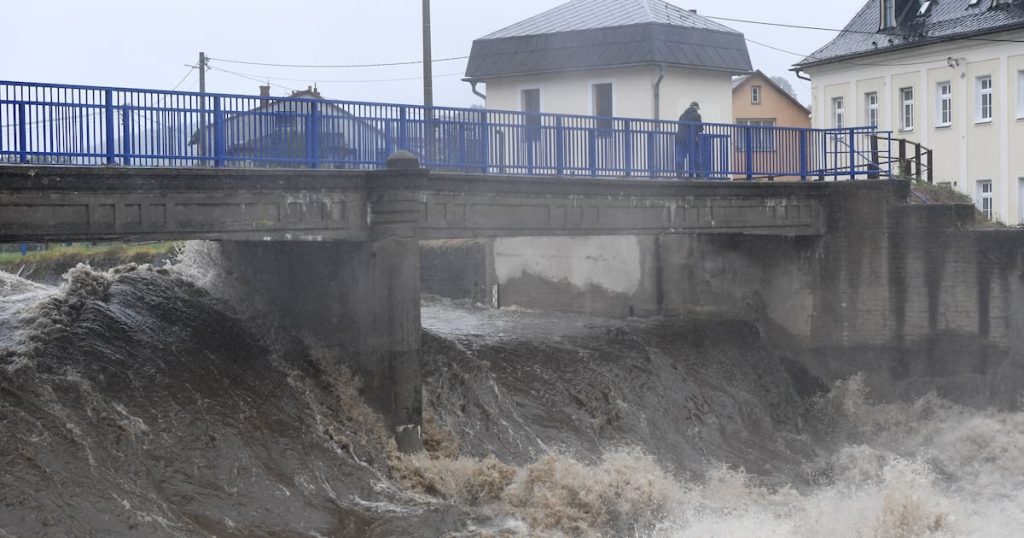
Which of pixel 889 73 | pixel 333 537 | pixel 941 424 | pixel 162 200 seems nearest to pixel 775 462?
pixel 941 424

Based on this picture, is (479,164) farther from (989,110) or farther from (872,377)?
(989,110)

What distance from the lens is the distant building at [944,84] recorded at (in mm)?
36969

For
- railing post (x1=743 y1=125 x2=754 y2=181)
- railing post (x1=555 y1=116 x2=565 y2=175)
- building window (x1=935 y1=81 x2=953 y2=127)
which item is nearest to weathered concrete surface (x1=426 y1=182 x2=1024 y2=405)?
railing post (x1=743 y1=125 x2=754 y2=181)

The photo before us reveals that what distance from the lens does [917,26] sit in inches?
1609

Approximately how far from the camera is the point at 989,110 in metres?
38.0

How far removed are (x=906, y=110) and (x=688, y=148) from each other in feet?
67.2

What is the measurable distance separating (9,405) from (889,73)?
33.7 meters

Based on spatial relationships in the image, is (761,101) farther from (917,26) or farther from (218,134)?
(218,134)

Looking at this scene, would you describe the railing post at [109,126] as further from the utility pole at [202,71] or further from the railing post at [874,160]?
the utility pole at [202,71]

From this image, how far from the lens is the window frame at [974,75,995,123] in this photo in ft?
124

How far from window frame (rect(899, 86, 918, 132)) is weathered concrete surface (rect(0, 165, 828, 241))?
19284mm

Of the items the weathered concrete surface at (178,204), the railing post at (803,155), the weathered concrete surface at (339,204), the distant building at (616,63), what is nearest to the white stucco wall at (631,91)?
the distant building at (616,63)

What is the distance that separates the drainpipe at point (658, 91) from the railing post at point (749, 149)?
28.7 feet

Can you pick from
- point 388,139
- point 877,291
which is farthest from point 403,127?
point 877,291
